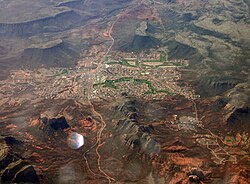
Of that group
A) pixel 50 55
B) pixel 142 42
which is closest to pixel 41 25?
pixel 50 55

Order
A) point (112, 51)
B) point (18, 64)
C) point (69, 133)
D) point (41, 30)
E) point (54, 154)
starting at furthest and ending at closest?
point (41, 30)
point (112, 51)
point (18, 64)
point (69, 133)
point (54, 154)

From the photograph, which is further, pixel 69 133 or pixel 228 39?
pixel 228 39

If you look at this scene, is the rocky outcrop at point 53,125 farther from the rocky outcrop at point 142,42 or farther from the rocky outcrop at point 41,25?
the rocky outcrop at point 41,25

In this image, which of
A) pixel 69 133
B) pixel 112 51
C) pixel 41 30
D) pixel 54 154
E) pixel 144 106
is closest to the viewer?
pixel 54 154

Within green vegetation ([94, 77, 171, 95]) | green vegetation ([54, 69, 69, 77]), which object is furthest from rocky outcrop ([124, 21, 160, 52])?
green vegetation ([54, 69, 69, 77])

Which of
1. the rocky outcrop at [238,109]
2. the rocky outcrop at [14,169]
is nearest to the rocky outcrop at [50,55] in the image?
the rocky outcrop at [238,109]

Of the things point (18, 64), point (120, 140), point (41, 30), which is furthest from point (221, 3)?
point (120, 140)

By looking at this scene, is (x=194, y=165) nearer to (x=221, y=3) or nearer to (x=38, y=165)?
(x=38, y=165)

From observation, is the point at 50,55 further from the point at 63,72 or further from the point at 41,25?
the point at 41,25

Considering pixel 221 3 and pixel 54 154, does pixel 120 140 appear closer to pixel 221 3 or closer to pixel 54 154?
pixel 54 154
